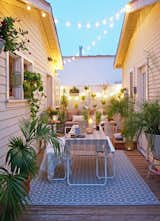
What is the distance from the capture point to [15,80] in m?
5.52

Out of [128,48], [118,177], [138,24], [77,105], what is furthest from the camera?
[77,105]

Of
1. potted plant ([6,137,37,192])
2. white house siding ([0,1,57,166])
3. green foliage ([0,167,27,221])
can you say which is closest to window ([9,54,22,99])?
white house siding ([0,1,57,166])

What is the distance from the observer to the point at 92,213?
353 cm

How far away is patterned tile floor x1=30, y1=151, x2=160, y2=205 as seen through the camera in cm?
396

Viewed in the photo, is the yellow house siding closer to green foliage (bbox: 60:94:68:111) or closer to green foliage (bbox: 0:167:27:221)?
green foliage (bbox: 0:167:27:221)

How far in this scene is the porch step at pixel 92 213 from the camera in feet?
11.1

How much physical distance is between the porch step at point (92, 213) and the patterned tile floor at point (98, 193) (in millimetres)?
181

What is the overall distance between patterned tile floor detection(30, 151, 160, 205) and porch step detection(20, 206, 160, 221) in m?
0.18

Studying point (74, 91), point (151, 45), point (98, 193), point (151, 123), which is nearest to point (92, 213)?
point (98, 193)

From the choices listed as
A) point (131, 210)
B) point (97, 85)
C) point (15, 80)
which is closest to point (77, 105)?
point (97, 85)

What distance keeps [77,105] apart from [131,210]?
36.6 ft

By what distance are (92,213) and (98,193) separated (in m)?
0.79

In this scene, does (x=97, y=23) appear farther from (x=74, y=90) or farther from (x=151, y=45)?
(x=74, y=90)

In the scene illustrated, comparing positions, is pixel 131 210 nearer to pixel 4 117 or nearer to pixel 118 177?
pixel 118 177
